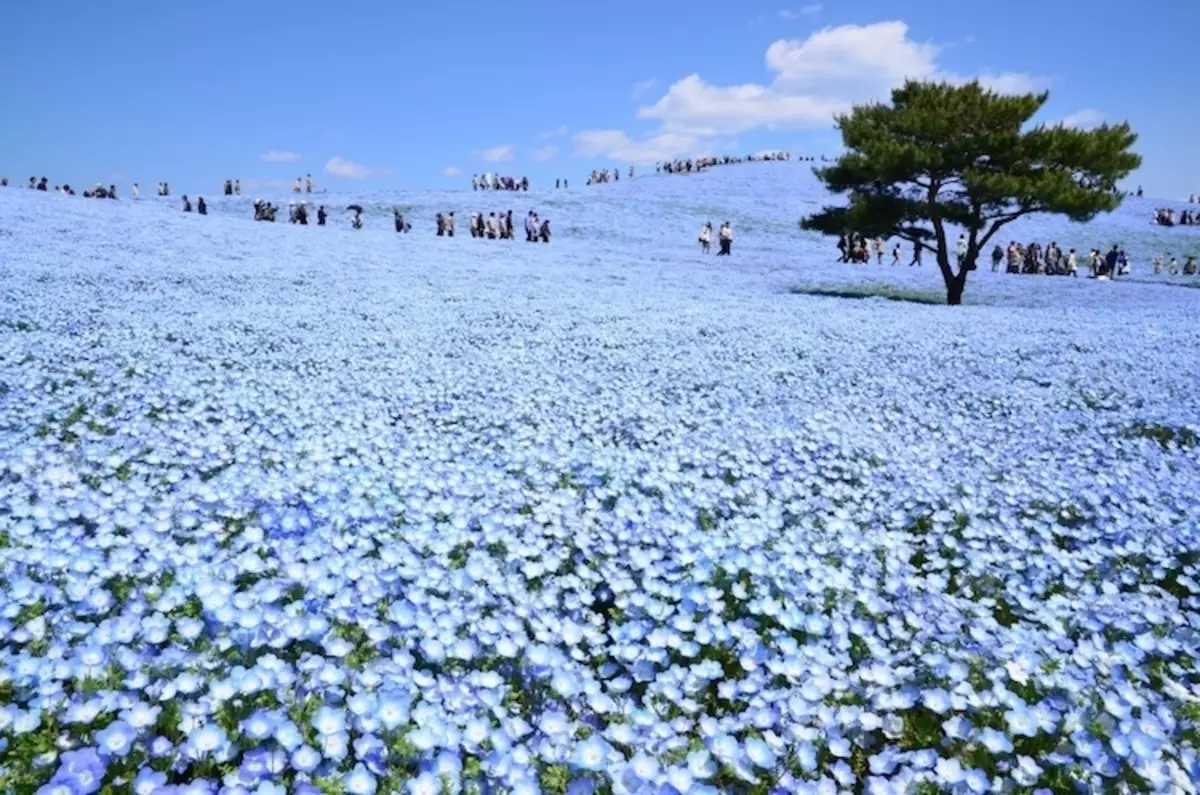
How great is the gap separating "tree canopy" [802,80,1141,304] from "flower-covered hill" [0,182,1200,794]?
12.8m

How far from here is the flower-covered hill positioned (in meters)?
2.69

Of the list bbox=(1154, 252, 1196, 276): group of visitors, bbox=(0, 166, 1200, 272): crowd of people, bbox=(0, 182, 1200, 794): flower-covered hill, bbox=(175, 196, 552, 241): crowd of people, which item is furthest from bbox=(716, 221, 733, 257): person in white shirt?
bbox=(0, 182, 1200, 794): flower-covered hill

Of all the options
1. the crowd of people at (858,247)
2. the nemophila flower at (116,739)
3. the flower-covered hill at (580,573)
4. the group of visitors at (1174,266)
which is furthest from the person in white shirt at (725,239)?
the nemophila flower at (116,739)

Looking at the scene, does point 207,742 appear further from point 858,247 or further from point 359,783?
point 858,247

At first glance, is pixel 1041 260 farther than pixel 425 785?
Yes

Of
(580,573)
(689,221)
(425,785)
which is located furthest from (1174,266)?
(425,785)

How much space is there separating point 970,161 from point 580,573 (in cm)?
2207

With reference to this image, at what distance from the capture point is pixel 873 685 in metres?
3.29

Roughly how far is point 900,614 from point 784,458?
94.4 inches

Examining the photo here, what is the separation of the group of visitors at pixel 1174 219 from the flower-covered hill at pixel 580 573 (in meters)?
56.0

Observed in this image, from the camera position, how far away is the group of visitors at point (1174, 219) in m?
55.0

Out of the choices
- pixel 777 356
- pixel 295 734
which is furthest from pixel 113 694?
pixel 777 356

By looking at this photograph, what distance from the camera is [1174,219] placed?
195ft

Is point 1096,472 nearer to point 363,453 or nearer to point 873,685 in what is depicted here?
point 873,685
